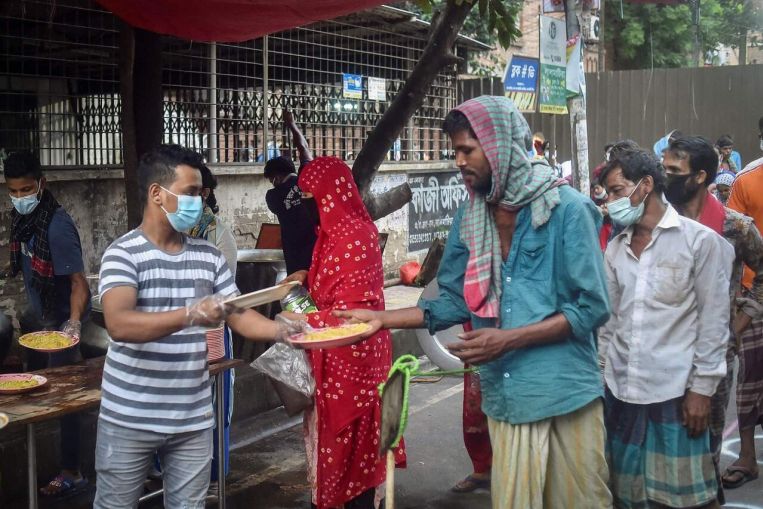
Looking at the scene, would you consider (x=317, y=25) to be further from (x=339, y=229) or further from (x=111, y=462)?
(x=111, y=462)

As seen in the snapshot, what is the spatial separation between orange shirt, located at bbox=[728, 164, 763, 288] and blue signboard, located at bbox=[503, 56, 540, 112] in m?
3.67

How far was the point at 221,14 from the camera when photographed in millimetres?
4996

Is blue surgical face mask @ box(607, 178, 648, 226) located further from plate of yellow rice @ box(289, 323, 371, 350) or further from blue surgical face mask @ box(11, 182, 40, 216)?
blue surgical face mask @ box(11, 182, 40, 216)

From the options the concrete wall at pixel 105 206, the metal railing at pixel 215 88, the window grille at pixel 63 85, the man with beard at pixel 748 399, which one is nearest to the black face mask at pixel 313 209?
the man with beard at pixel 748 399

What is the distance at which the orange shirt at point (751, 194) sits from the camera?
544cm

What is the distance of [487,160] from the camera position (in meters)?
2.88

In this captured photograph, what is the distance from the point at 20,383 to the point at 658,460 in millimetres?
2541

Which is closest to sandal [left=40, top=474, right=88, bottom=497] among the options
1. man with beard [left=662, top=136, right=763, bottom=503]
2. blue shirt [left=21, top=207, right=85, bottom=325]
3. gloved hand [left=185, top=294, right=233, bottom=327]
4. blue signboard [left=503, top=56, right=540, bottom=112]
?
blue shirt [left=21, top=207, right=85, bottom=325]

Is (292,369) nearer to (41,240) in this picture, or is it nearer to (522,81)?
(41,240)

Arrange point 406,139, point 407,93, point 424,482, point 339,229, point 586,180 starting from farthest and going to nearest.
Answer: 1. point 406,139
2. point 586,180
3. point 407,93
4. point 424,482
5. point 339,229

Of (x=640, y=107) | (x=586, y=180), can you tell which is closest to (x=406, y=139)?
(x=586, y=180)

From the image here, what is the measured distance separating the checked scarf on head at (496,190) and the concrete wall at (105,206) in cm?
449

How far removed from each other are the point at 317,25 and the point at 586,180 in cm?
346

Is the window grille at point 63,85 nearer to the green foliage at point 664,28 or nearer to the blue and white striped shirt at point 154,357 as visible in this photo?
the blue and white striped shirt at point 154,357
